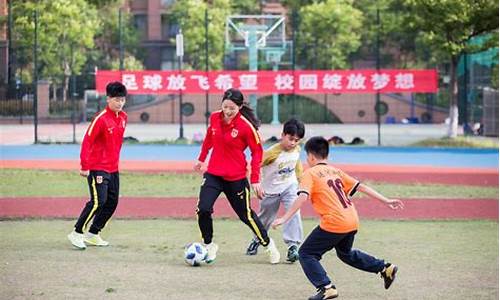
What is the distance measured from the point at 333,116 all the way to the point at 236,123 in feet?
118

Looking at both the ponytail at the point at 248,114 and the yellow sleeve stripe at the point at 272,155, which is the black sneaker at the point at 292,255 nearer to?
the yellow sleeve stripe at the point at 272,155

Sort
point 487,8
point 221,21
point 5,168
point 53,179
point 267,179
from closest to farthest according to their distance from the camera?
point 267,179 → point 53,179 → point 5,168 → point 487,8 → point 221,21

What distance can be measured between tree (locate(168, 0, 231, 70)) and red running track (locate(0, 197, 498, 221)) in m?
26.9

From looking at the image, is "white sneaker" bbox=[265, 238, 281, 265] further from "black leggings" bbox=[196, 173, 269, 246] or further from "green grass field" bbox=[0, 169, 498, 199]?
"green grass field" bbox=[0, 169, 498, 199]

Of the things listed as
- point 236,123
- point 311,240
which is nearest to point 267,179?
point 236,123

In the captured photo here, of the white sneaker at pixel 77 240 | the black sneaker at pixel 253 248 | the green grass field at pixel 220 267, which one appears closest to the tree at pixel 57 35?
the green grass field at pixel 220 267

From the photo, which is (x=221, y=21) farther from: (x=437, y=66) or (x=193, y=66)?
(x=437, y=66)

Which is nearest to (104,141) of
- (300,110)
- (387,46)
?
(300,110)

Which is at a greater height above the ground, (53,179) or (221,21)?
(221,21)

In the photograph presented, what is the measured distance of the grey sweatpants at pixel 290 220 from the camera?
10016 mm

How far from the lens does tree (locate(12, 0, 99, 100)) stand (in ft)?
72.6

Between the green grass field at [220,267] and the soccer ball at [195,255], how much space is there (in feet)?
0.23

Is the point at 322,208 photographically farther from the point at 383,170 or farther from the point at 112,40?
the point at 112,40

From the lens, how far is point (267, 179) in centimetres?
1021
